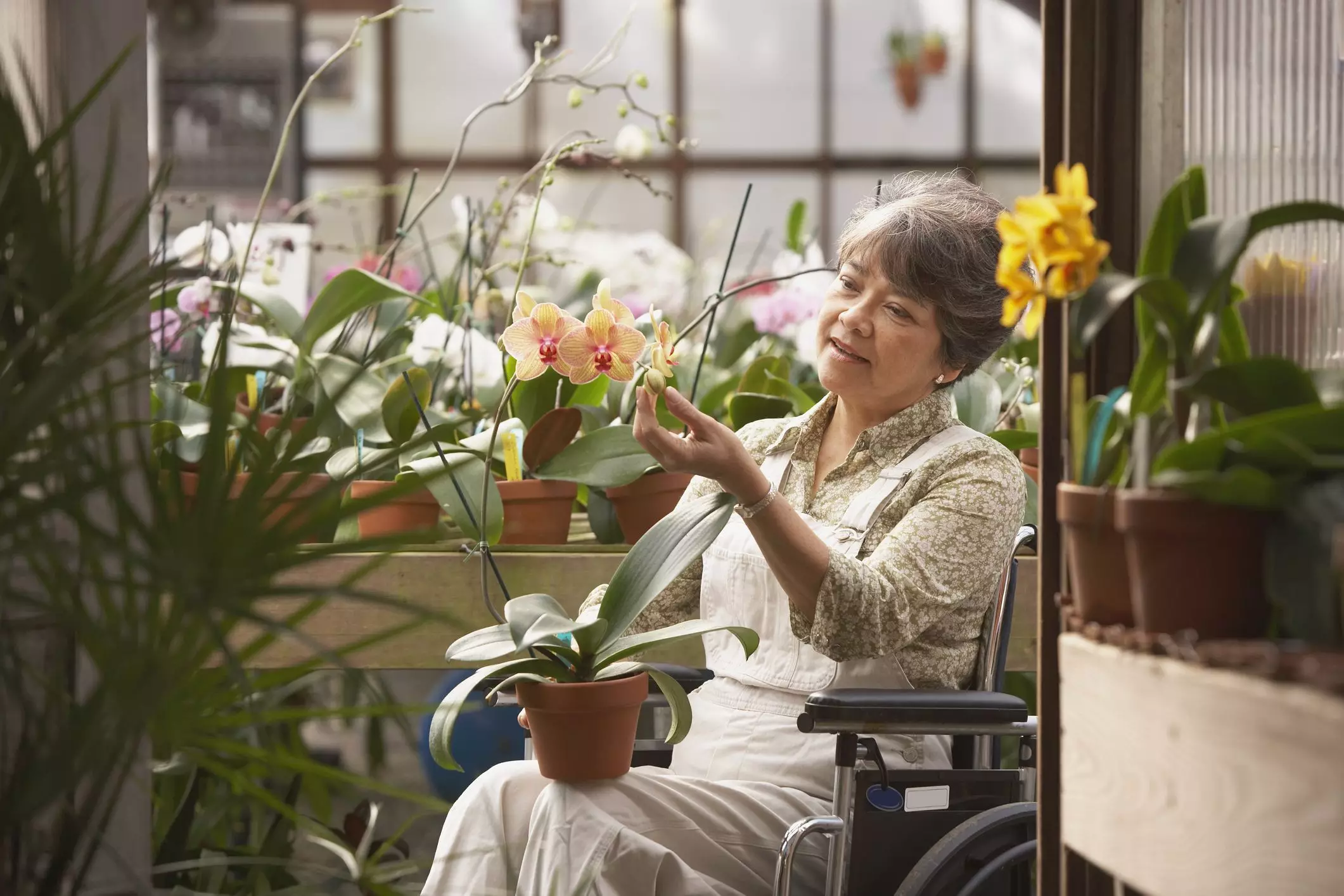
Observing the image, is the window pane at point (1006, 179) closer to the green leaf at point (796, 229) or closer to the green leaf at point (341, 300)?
the green leaf at point (796, 229)

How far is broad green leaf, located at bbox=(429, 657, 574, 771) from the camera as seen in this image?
154 centimetres

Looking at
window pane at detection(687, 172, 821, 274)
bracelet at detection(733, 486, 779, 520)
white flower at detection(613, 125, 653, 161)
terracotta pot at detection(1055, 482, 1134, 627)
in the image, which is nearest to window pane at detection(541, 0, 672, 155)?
window pane at detection(687, 172, 821, 274)

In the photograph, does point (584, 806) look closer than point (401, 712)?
No

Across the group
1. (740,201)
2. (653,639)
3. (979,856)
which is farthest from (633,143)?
(740,201)

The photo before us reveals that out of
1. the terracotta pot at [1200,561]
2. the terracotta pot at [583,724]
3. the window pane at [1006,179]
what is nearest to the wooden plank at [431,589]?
the terracotta pot at [583,724]

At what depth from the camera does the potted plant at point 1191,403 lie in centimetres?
87

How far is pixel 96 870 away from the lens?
3.28 ft

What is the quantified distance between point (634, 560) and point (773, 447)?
435 millimetres

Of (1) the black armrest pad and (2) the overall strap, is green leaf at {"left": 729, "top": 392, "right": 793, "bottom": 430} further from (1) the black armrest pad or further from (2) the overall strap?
(1) the black armrest pad

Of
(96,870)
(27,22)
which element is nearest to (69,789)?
(96,870)

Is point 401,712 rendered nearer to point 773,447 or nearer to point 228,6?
point 773,447

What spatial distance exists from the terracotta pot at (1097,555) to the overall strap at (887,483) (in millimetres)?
861

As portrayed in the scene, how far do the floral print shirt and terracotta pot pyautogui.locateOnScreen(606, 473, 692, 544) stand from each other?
259 millimetres

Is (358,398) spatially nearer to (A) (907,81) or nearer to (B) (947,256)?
(B) (947,256)
